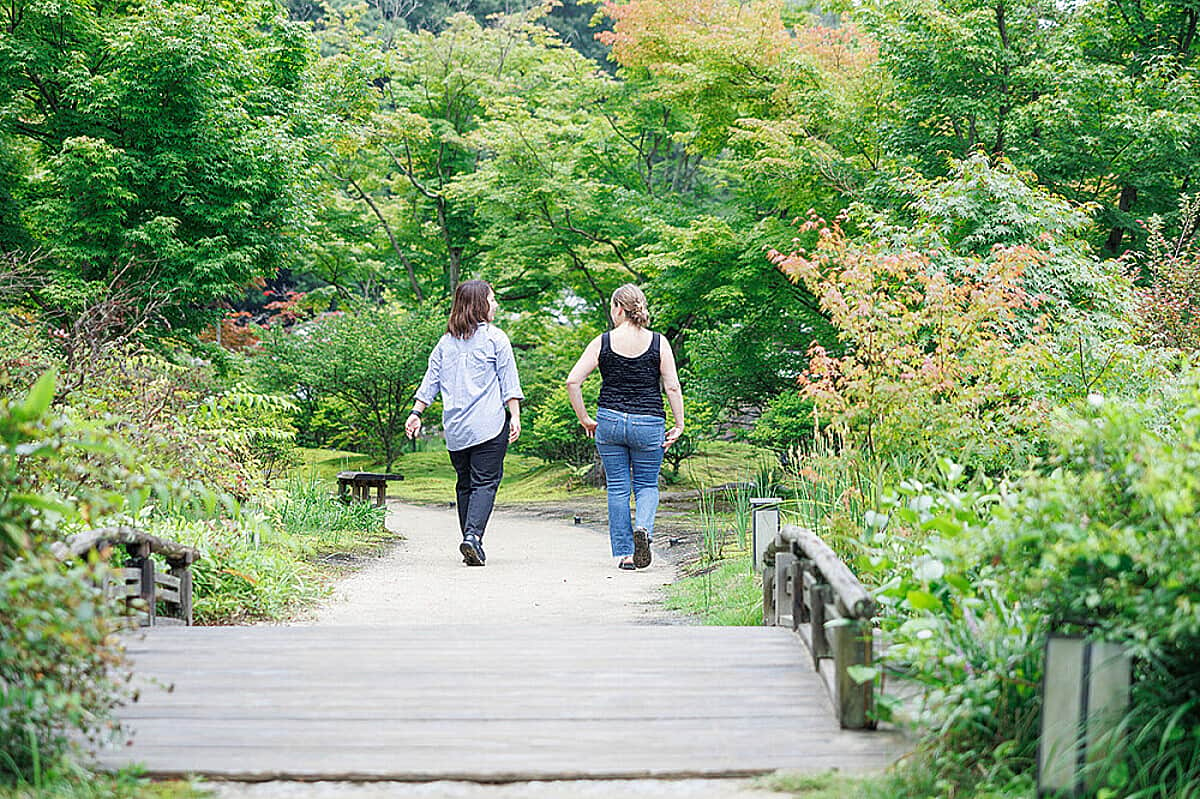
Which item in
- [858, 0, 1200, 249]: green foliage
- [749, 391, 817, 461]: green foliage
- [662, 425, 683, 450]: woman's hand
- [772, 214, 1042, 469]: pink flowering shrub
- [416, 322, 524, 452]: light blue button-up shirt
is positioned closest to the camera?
[772, 214, 1042, 469]: pink flowering shrub

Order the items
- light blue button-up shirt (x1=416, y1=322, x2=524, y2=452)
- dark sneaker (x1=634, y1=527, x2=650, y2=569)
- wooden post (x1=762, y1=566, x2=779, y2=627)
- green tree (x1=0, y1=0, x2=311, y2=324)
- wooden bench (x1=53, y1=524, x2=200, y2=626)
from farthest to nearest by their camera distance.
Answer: green tree (x1=0, y1=0, x2=311, y2=324)
light blue button-up shirt (x1=416, y1=322, x2=524, y2=452)
dark sneaker (x1=634, y1=527, x2=650, y2=569)
wooden post (x1=762, y1=566, x2=779, y2=627)
wooden bench (x1=53, y1=524, x2=200, y2=626)

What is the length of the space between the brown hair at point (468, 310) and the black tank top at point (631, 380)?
971 millimetres

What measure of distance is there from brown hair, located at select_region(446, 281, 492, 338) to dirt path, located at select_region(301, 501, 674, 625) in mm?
1629

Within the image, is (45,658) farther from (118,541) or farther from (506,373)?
(506,373)

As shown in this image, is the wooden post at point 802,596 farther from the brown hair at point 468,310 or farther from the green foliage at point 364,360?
the green foliage at point 364,360

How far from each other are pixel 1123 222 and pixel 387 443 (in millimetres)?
11991

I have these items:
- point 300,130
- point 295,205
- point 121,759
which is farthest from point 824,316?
point 121,759

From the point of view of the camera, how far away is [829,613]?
Answer: 364 cm

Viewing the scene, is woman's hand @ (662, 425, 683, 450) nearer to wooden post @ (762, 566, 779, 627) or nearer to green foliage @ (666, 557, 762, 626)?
green foliage @ (666, 557, 762, 626)

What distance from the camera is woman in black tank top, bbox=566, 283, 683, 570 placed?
7.07m

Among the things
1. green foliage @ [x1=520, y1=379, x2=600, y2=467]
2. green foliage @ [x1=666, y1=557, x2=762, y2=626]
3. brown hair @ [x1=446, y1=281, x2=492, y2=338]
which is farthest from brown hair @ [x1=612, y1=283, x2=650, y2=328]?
green foliage @ [x1=520, y1=379, x2=600, y2=467]

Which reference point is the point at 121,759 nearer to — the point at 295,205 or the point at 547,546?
the point at 547,546

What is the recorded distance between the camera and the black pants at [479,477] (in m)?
7.49

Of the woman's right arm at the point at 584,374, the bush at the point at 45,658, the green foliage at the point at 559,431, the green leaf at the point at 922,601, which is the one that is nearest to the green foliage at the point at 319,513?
the woman's right arm at the point at 584,374
